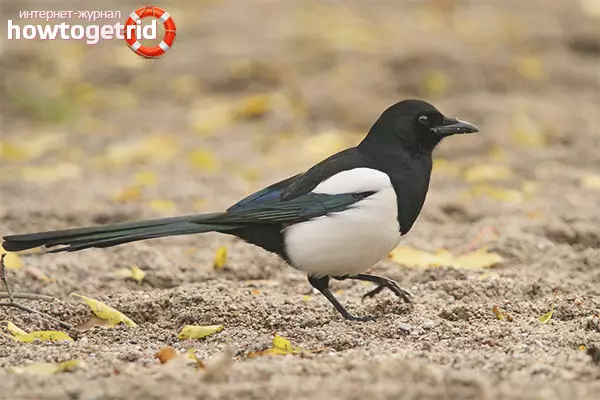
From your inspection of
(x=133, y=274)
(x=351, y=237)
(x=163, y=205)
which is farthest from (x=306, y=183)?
(x=163, y=205)

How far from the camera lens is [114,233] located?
397cm

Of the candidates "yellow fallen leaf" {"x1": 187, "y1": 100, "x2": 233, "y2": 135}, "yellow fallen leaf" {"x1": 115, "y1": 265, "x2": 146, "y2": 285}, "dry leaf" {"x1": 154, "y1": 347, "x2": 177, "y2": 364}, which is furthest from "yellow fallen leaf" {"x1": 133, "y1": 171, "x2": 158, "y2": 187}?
"dry leaf" {"x1": 154, "y1": 347, "x2": 177, "y2": 364}

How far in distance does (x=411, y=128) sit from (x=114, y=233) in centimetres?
124

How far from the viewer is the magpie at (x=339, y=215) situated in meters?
3.91

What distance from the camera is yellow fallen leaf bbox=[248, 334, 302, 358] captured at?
3.26 m

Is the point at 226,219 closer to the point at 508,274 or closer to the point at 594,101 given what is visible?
the point at 508,274

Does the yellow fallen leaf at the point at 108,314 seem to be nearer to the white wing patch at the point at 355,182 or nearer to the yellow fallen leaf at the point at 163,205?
the white wing patch at the point at 355,182

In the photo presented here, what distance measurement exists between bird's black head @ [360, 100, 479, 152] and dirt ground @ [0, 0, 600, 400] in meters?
0.61

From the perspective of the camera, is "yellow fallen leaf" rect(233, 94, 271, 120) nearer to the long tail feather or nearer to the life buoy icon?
the life buoy icon

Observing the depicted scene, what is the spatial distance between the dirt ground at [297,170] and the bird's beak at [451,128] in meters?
0.61

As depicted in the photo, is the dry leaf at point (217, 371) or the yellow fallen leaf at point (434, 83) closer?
the dry leaf at point (217, 371)

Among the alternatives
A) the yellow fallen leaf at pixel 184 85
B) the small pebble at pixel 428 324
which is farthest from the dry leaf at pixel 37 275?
the yellow fallen leaf at pixel 184 85

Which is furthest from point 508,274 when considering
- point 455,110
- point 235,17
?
point 235,17

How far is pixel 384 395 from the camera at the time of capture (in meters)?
2.60
